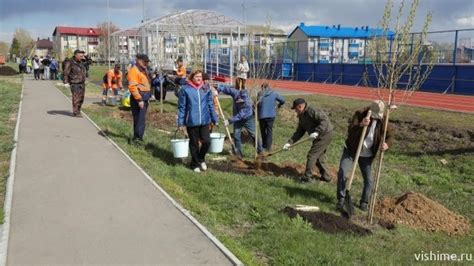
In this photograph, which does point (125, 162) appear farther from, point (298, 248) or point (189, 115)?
point (298, 248)

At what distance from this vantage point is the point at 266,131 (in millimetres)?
10422

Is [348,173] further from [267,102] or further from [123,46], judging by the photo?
[123,46]

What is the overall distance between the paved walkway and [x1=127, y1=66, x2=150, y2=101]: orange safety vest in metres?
1.25

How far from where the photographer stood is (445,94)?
22062 mm

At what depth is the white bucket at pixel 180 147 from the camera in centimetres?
818

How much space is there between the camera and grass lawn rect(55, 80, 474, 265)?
492 centimetres

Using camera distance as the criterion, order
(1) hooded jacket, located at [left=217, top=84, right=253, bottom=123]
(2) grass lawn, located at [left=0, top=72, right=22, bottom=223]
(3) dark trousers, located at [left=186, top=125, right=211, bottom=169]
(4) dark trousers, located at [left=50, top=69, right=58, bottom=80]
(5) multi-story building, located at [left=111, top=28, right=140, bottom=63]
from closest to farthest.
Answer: (2) grass lawn, located at [left=0, top=72, right=22, bottom=223] < (3) dark trousers, located at [left=186, top=125, right=211, bottom=169] < (1) hooded jacket, located at [left=217, top=84, right=253, bottom=123] < (5) multi-story building, located at [left=111, top=28, right=140, bottom=63] < (4) dark trousers, located at [left=50, top=69, right=58, bottom=80]

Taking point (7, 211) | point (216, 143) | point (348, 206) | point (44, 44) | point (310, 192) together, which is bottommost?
point (310, 192)

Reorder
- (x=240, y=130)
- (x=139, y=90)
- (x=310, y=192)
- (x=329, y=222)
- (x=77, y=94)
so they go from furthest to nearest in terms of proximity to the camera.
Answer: (x=77, y=94) → (x=240, y=130) → (x=139, y=90) → (x=310, y=192) → (x=329, y=222)

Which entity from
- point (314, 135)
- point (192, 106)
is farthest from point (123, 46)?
point (314, 135)

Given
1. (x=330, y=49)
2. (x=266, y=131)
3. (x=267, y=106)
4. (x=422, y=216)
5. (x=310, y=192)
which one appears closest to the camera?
(x=422, y=216)

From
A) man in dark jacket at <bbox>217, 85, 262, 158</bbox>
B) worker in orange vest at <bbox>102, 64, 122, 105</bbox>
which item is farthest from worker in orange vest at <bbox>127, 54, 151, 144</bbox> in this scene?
worker in orange vest at <bbox>102, 64, 122, 105</bbox>

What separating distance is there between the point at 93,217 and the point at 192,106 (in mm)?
2891

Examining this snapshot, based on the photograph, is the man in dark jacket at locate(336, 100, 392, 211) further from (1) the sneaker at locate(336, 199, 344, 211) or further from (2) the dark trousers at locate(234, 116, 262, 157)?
(2) the dark trousers at locate(234, 116, 262, 157)
